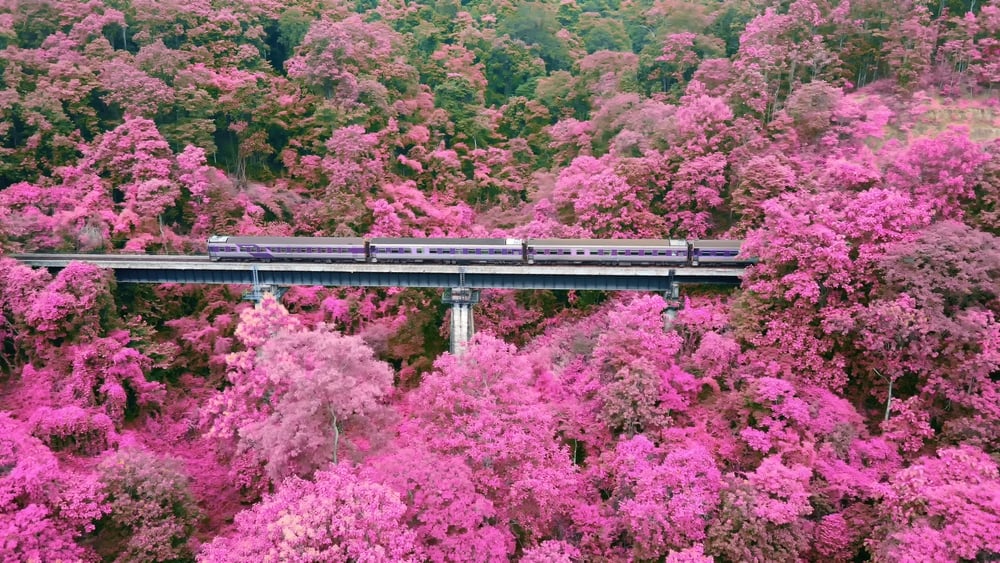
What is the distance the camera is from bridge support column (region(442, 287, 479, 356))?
33.2 m

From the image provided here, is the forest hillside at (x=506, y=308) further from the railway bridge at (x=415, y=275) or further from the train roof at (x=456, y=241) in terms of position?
the train roof at (x=456, y=241)

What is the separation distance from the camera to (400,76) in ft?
170

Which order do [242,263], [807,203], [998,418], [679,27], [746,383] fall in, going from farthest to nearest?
[679,27] → [242,263] → [807,203] → [746,383] → [998,418]

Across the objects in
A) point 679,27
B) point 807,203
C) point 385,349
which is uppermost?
point 679,27

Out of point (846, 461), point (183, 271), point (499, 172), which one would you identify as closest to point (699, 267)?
point (846, 461)

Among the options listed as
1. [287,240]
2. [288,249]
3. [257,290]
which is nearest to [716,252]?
[288,249]

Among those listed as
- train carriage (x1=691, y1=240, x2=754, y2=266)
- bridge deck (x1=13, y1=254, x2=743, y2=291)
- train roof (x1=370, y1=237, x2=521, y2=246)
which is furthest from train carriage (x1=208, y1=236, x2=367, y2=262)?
train carriage (x1=691, y1=240, x2=754, y2=266)

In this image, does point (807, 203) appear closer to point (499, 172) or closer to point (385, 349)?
point (385, 349)

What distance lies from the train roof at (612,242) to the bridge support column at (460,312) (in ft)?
13.6

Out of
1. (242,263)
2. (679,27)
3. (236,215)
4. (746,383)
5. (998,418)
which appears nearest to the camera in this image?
(998,418)

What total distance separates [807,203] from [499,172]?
26005mm

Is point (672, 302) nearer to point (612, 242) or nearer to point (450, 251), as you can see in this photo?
point (612, 242)

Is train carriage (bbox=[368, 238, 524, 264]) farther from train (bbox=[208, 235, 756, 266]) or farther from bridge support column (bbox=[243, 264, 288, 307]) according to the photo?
bridge support column (bbox=[243, 264, 288, 307])

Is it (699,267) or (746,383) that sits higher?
(699,267)
